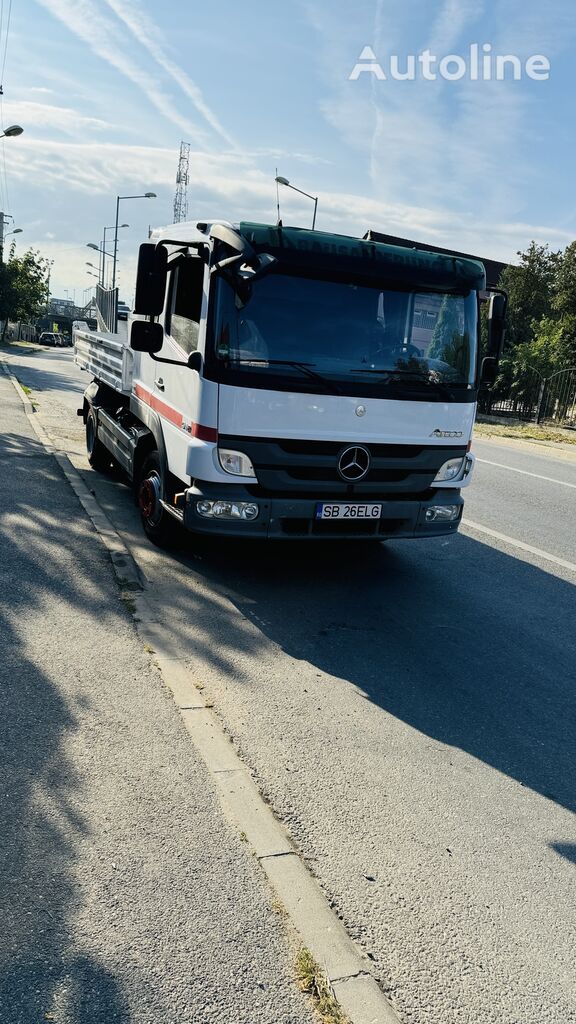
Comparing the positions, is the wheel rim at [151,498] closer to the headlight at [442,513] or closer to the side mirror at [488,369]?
the headlight at [442,513]

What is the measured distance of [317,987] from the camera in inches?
90.1

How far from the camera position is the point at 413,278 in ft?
18.2

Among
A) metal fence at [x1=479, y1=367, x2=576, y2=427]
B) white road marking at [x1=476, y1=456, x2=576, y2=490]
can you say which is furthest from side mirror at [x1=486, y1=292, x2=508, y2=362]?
metal fence at [x1=479, y1=367, x2=576, y2=427]

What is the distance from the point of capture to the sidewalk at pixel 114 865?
2211 millimetres

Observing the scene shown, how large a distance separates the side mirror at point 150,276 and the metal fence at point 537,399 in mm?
18916

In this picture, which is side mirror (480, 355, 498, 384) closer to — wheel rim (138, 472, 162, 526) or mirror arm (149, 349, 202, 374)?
mirror arm (149, 349, 202, 374)

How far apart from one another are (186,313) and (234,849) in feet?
12.9

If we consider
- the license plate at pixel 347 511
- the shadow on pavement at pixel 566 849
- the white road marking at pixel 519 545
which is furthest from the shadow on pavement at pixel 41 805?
the white road marking at pixel 519 545

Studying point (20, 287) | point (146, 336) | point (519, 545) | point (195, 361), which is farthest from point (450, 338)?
point (20, 287)

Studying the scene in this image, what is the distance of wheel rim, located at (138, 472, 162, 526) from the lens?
6278 millimetres

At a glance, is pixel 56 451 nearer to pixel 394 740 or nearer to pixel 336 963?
pixel 394 740

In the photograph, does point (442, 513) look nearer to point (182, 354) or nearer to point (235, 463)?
point (235, 463)

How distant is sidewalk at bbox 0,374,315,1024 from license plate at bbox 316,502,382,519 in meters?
1.61

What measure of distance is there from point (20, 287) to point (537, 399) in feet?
118
